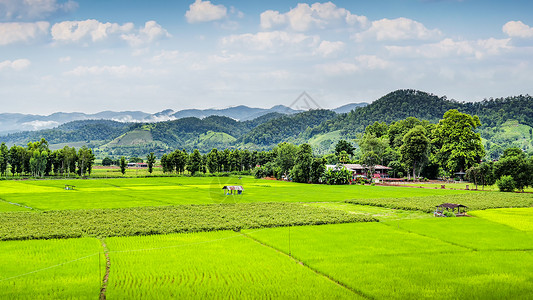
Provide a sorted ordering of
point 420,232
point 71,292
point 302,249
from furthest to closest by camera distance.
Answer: point 420,232 < point 302,249 < point 71,292

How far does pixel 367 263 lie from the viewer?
1758 centimetres

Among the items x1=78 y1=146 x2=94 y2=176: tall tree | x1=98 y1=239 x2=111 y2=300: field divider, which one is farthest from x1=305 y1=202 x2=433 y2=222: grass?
x1=78 y1=146 x2=94 y2=176: tall tree

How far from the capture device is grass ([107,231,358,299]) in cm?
1379

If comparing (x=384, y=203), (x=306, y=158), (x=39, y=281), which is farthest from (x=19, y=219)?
(x=306, y=158)

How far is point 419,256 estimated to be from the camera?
1898 centimetres

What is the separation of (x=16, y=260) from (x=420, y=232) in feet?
68.5

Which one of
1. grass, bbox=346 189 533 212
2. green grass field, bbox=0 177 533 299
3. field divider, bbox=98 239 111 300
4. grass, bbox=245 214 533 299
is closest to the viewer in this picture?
field divider, bbox=98 239 111 300

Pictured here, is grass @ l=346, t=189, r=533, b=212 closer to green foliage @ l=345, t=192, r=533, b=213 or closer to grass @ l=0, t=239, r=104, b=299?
green foliage @ l=345, t=192, r=533, b=213

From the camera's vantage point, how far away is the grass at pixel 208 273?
45.3 ft

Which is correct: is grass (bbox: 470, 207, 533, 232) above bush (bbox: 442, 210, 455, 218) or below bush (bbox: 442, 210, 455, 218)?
below

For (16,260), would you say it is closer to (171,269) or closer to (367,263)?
Answer: (171,269)

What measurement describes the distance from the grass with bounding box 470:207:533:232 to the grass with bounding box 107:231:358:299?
58.3 ft

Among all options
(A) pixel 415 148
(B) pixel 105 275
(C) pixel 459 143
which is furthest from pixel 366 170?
(B) pixel 105 275

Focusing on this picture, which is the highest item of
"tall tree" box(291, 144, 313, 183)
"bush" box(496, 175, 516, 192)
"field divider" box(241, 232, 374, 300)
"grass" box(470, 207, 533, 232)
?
"tall tree" box(291, 144, 313, 183)
